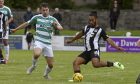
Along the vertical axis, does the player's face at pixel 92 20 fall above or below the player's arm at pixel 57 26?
above

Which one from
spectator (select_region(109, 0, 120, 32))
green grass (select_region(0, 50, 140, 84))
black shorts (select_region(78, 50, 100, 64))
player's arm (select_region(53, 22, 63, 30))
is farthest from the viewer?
spectator (select_region(109, 0, 120, 32))

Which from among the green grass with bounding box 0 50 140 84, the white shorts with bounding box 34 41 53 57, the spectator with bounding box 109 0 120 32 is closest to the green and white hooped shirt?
the white shorts with bounding box 34 41 53 57

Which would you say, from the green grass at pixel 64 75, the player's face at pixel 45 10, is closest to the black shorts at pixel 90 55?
the green grass at pixel 64 75

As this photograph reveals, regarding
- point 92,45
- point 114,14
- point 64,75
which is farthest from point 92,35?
point 114,14

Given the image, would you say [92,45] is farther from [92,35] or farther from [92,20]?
[92,20]

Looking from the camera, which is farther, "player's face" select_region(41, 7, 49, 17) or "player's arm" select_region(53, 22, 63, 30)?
"player's face" select_region(41, 7, 49, 17)

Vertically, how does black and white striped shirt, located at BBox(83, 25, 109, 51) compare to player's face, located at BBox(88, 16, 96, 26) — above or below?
below

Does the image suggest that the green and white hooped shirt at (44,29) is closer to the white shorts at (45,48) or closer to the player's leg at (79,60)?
the white shorts at (45,48)

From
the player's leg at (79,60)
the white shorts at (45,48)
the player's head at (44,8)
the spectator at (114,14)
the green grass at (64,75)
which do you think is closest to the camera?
the green grass at (64,75)

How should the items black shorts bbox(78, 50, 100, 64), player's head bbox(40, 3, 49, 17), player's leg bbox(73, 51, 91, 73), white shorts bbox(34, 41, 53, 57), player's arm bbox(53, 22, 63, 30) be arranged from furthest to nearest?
white shorts bbox(34, 41, 53, 57)
player's head bbox(40, 3, 49, 17)
player's arm bbox(53, 22, 63, 30)
black shorts bbox(78, 50, 100, 64)
player's leg bbox(73, 51, 91, 73)

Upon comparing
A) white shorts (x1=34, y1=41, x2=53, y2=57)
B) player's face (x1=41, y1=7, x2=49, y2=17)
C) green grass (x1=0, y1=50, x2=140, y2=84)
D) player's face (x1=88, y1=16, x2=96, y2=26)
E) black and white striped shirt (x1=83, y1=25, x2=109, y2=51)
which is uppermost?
player's face (x1=41, y1=7, x2=49, y2=17)

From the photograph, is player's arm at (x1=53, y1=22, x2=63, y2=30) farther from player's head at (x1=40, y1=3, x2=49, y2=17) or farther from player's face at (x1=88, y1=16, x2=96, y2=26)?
player's face at (x1=88, y1=16, x2=96, y2=26)

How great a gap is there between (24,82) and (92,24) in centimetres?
243

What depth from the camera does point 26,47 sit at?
38.2 metres
